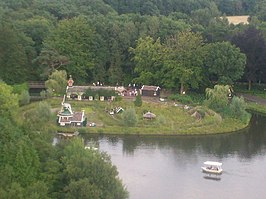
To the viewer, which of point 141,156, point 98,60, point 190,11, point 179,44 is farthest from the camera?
point 190,11

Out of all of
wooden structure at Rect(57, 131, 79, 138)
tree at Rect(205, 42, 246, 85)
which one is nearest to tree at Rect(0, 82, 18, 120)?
wooden structure at Rect(57, 131, 79, 138)

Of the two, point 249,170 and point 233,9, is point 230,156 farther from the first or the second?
point 233,9

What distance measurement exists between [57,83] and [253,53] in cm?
1556

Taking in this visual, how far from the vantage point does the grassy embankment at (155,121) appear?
35.3m

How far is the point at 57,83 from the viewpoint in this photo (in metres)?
41.9

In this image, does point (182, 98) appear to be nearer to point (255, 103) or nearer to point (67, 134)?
point (255, 103)

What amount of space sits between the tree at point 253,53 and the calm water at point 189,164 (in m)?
8.59

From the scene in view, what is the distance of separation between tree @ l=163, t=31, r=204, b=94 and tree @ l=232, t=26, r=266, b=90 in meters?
3.77

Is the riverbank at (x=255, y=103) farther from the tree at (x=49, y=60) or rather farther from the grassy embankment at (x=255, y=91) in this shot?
the tree at (x=49, y=60)

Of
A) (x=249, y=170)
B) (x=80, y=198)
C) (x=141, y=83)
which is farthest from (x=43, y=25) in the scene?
(x=80, y=198)

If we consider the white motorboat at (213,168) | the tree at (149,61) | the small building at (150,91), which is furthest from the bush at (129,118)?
the tree at (149,61)

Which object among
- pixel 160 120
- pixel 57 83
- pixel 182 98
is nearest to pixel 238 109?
pixel 182 98

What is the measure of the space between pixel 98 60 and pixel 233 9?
3453 centimetres

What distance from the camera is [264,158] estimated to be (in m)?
31.8
